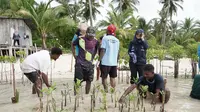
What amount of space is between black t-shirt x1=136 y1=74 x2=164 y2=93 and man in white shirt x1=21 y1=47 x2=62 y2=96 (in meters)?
1.58

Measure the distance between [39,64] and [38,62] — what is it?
41mm

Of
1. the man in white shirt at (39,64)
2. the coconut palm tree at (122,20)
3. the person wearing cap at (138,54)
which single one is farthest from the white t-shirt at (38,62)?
the coconut palm tree at (122,20)

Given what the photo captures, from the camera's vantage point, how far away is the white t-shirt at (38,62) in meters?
5.31

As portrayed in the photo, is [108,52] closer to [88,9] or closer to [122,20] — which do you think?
[122,20]

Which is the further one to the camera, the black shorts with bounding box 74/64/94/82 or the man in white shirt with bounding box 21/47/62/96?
the black shorts with bounding box 74/64/94/82

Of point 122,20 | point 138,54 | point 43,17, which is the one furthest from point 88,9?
point 138,54

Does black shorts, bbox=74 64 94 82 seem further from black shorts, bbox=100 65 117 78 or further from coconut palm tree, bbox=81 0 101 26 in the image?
coconut palm tree, bbox=81 0 101 26

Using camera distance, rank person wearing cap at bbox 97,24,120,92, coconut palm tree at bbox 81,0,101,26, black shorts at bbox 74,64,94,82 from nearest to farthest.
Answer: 1. black shorts at bbox 74,64,94,82
2. person wearing cap at bbox 97,24,120,92
3. coconut palm tree at bbox 81,0,101,26

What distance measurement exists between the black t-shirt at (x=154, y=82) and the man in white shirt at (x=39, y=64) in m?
1.58

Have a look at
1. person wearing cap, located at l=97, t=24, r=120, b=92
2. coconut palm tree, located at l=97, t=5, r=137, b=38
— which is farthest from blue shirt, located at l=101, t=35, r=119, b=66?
coconut palm tree, located at l=97, t=5, r=137, b=38

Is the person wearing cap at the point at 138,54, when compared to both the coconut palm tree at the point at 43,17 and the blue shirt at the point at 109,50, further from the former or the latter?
the coconut palm tree at the point at 43,17

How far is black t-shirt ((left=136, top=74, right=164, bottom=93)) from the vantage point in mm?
5314

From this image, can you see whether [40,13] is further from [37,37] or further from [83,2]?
[83,2]

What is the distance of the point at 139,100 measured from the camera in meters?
5.25
